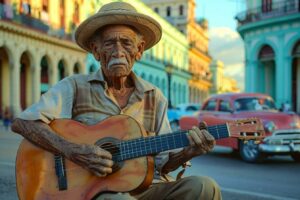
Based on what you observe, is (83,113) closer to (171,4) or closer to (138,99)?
(138,99)

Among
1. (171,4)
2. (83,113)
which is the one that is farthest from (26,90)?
(171,4)

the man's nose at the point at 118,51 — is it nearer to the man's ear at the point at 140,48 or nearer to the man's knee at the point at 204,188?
the man's ear at the point at 140,48

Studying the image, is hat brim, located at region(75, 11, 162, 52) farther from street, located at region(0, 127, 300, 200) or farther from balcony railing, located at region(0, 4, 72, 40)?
balcony railing, located at region(0, 4, 72, 40)

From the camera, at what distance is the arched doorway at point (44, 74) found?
3119 centimetres

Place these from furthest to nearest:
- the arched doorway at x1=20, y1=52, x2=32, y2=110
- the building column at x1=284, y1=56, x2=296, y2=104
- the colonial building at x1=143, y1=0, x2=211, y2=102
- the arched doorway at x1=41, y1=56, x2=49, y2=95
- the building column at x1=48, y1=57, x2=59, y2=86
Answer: the colonial building at x1=143, y1=0, x2=211, y2=102, the arched doorway at x1=41, y1=56, x2=49, y2=95, the building column at x1=48, y1=57, x2=59, y2=86, the arched doorway at x1=20, y1=52, x2=32, y2=110, the building column at x1=284, y1=56, x2=296, y2=104

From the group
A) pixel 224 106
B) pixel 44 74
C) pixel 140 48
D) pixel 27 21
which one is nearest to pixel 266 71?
pixel 44 74

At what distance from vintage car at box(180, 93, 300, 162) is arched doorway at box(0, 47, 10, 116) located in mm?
17930

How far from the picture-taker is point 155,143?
2.59 meters

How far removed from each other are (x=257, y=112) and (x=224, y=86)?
3631 inches

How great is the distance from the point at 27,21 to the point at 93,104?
27035 mm

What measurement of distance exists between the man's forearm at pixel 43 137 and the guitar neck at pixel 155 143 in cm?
33

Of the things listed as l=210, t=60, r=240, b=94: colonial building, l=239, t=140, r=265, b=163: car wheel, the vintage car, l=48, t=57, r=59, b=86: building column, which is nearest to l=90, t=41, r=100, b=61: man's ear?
the vintage car

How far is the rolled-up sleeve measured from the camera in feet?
8.86

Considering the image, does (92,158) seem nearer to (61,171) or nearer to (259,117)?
(61,171)
